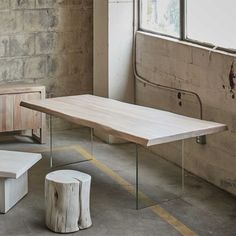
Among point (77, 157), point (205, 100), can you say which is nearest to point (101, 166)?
point (77, 157)

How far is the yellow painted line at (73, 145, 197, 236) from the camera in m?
4.18

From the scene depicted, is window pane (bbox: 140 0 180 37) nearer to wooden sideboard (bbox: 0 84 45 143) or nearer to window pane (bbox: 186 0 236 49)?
window pane (bbox: 186 0 236 49)

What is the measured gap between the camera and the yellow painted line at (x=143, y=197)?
13.7ft

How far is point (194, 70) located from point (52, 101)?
1471mm

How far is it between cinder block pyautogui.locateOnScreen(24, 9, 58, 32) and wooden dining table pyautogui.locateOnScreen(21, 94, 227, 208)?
52.8 inches

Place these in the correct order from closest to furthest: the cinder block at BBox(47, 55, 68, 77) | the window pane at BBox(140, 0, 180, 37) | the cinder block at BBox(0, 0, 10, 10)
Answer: the window pane at BBox(140, 0, 180, 37), the cinder block at BBox(0, 0, 10, 10), the cinder block at BBox(47, 55, 68, 77)

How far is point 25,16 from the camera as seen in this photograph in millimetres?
6660

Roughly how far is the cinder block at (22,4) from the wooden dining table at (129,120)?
4.79 ft

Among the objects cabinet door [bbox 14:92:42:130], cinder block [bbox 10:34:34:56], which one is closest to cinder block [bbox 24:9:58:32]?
cinder block [bbox 10:34:34:56]

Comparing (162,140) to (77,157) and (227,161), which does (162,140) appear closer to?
(227,161)

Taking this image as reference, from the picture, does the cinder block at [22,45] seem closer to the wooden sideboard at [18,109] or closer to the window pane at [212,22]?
the wooden sideboard at [18,109]

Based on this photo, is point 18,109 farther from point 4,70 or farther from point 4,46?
point 4,46

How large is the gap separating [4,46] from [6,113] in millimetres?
865

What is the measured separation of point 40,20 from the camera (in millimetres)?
6750
